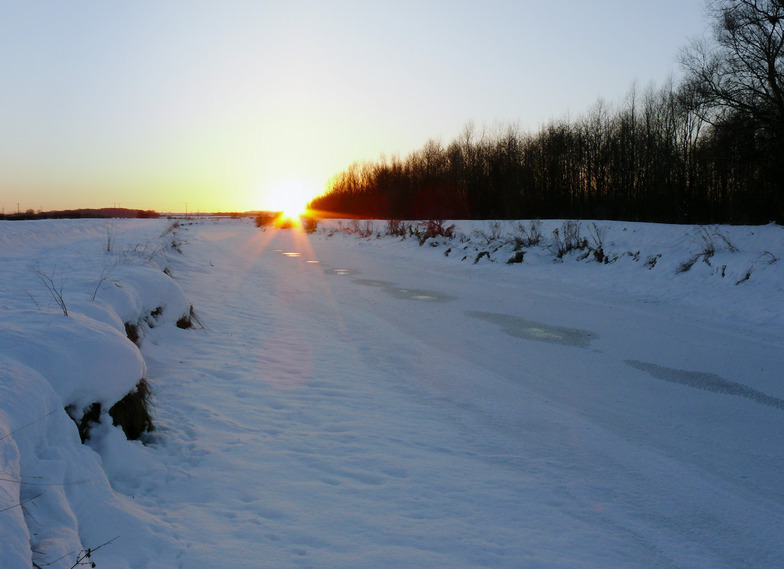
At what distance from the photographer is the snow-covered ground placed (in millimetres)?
2846

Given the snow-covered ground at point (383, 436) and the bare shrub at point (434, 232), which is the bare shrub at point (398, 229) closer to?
the bare shrub at point (434, 232)

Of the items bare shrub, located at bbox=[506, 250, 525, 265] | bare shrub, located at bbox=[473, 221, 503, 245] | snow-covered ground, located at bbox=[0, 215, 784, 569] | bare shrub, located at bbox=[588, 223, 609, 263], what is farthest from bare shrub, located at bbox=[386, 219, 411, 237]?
snow-covered ground, located at bbox=[0, 215, 784, 569]

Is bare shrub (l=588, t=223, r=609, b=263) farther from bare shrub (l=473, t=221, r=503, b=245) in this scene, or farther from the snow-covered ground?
the snow-covered ground

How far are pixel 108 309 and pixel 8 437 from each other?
116 inches

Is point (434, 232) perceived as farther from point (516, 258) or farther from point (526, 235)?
point (516, 258)

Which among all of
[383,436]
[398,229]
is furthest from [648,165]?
[383,436]

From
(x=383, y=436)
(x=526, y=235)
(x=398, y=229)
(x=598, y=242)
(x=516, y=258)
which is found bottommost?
(x=383, y=436)

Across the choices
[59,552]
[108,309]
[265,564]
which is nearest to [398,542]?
[265,564]

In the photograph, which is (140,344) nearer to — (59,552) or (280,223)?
(59,552)

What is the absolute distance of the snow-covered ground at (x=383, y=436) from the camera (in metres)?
2.85

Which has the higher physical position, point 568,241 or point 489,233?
point 489,233

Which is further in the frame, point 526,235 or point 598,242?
Result: point 526,235

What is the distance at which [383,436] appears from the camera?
14.5ft

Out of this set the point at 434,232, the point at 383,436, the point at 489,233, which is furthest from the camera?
the point at 434,232
